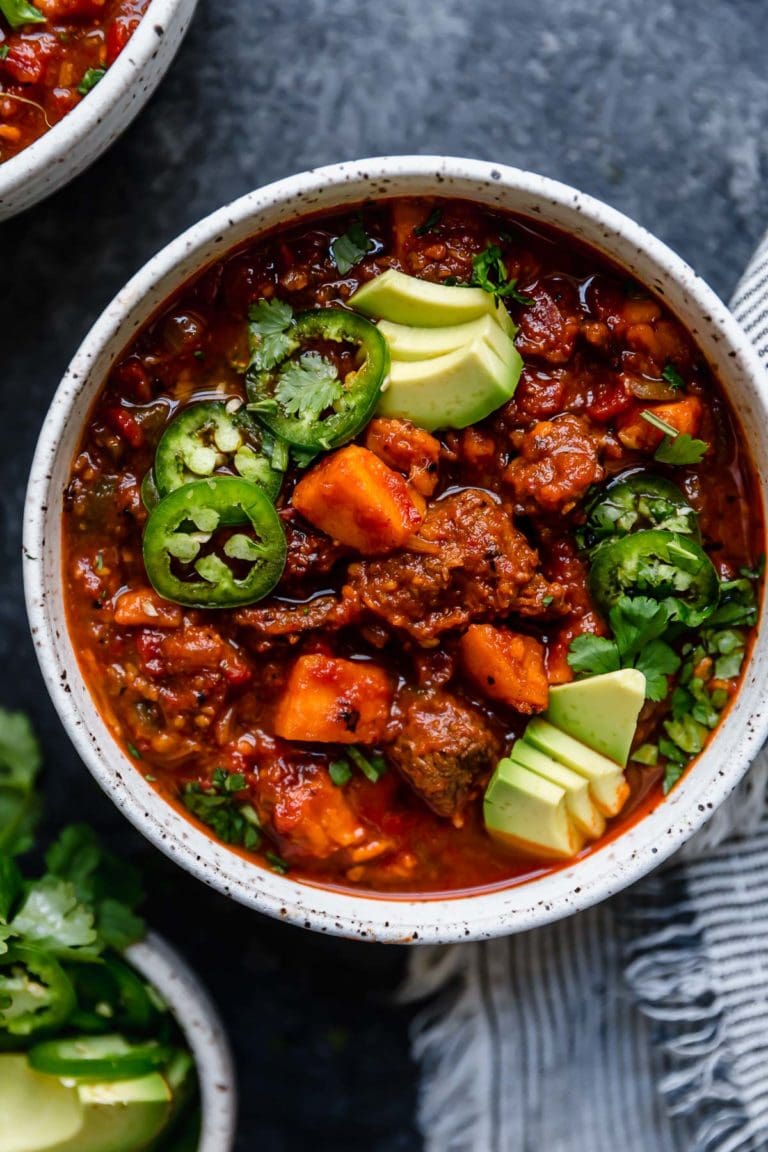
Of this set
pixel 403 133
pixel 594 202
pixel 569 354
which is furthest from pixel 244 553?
pixel 403 133

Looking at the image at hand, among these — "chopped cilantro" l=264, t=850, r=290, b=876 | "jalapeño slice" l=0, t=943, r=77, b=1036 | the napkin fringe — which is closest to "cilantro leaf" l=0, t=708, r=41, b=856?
"jalapeño slice" l=0, t=943, r=77, b=1036

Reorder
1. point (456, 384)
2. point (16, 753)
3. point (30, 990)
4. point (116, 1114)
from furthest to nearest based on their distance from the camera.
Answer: point (16, 753)
point (116, 1114)
point (30, 990)
point (456, 384)

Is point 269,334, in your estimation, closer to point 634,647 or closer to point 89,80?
point 89,80

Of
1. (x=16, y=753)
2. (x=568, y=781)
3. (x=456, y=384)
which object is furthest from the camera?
(x=16, y=753)

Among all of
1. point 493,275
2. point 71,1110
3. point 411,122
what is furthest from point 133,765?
point 411,122

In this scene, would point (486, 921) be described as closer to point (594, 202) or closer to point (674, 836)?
point (674, 836)

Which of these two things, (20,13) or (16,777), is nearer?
(20,13)

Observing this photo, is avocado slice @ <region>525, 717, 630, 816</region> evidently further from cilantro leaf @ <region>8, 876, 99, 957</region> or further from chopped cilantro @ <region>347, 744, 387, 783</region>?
cilantro leaf @ <region>8, 876, 99, 957</region>
